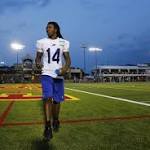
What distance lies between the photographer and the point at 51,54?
6.35 m

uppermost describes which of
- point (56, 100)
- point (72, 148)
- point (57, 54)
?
point (57, 54)

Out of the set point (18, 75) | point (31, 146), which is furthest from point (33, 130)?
point (18, 75)

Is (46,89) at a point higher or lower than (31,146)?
higher

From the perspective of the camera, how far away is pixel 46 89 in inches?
245

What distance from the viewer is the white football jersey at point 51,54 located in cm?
632

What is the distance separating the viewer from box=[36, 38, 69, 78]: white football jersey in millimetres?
6324

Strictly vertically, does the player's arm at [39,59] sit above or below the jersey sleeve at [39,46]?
below

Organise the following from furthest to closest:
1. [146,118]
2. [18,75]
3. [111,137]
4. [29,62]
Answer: [29,62], [18,75], [146,118], [111,137]

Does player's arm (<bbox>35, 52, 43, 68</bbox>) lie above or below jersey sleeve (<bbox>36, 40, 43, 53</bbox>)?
below

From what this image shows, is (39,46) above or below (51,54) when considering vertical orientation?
above

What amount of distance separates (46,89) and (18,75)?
101 m

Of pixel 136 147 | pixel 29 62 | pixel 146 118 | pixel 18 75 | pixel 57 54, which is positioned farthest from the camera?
pixel 29 62

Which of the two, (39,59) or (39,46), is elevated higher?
(39,46)

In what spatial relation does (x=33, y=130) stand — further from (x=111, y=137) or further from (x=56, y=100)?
(x=111, y=137)
